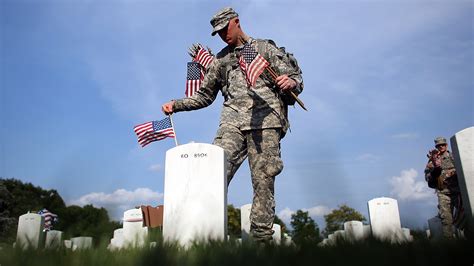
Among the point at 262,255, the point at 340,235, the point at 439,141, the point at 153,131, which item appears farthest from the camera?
the point at 439,141

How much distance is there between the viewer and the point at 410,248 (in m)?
1.99

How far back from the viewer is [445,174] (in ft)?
25.3

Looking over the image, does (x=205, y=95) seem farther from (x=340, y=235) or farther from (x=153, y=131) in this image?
(x=340, y=235)

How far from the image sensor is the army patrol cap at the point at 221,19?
398 cm

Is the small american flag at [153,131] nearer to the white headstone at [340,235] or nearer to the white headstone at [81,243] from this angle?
the white headstone at [81,243]

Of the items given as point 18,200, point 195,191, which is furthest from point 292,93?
point 18,200

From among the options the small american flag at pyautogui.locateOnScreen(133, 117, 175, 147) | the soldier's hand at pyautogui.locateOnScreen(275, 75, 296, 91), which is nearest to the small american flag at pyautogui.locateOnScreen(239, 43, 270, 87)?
the soldier's hand at pyautogui.locateOnScreen(275, 75, 296, 91)

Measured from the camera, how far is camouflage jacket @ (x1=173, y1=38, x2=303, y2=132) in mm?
3930

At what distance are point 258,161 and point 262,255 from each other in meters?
1.90

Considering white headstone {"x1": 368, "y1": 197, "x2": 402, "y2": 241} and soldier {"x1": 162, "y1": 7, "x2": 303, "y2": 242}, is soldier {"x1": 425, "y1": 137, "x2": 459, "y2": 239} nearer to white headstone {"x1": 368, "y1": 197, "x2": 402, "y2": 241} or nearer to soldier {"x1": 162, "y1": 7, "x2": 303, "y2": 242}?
white headstone {"x1": 368, "y1": 197, "x2": 402, "y2": 241}

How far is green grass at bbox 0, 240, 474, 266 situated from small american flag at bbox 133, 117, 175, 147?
9.64 feet

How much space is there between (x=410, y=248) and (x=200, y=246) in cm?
115

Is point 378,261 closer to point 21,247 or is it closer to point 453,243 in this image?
point 453,243

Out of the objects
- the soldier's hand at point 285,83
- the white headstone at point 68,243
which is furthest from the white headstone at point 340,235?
the soldier's hand at point 285,83
